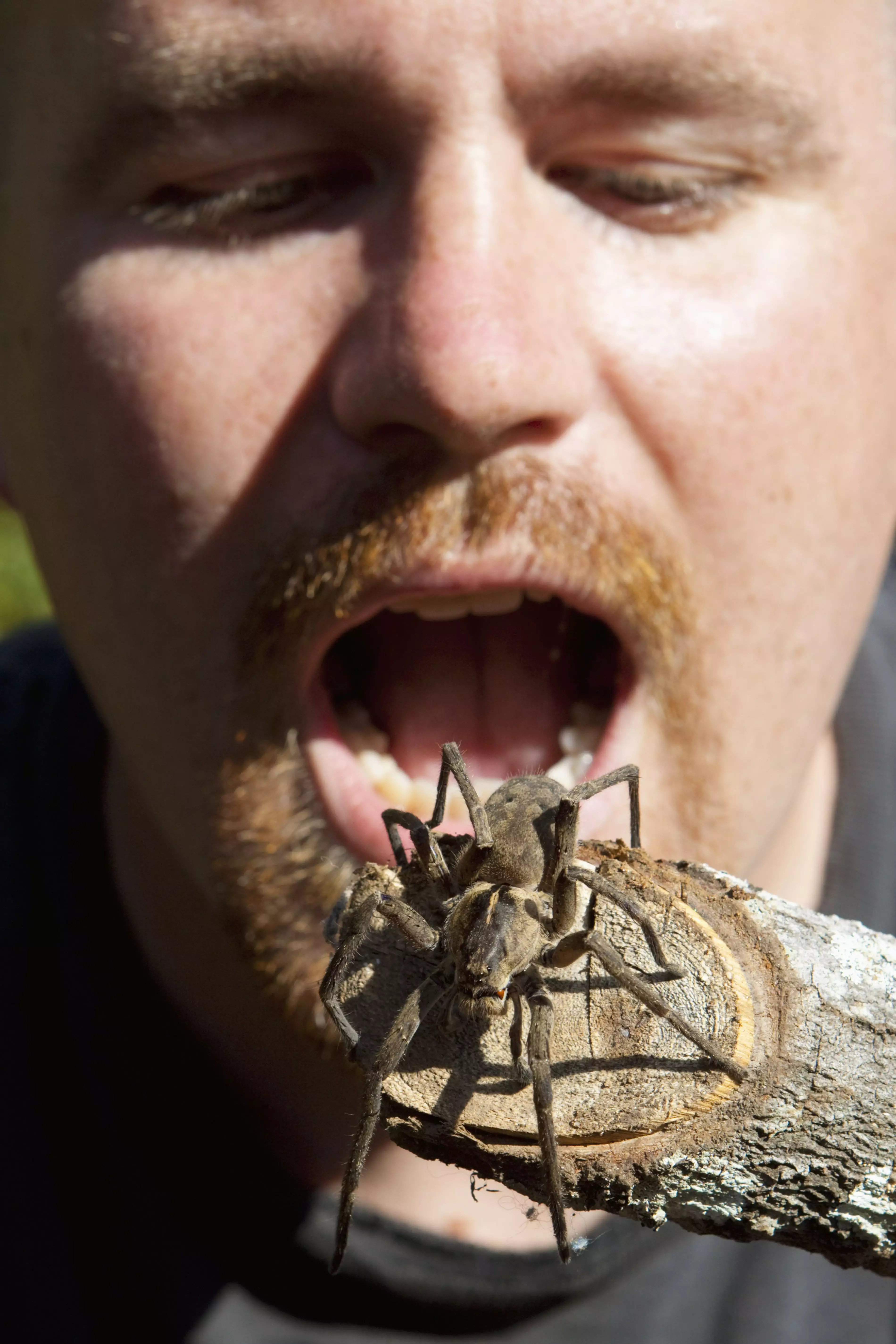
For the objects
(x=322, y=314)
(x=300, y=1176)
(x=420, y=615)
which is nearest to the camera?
(x=322, y=314)

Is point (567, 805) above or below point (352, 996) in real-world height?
above

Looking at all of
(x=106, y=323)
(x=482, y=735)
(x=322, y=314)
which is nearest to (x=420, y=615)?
(x=482, y=735)

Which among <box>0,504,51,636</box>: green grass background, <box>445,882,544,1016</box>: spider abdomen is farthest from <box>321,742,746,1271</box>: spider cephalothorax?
<box>0,504,51,636</box>: green grass background

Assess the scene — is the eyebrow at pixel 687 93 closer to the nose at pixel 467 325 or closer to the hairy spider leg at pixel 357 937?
the nose at pixel 467 325

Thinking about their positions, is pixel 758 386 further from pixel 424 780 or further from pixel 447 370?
pixel 424 780

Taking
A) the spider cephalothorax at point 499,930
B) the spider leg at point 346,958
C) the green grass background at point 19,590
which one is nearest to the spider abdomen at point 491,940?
the spider cephalothorax at point 499,930

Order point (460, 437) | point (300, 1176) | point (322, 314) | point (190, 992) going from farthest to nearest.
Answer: point (190, 992)
point (300, 1176)
point (322, 314)
point (460, 437)

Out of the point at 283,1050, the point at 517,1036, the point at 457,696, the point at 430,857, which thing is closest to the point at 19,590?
the point at 283,1050

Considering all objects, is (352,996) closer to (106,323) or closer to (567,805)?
(567,805)
